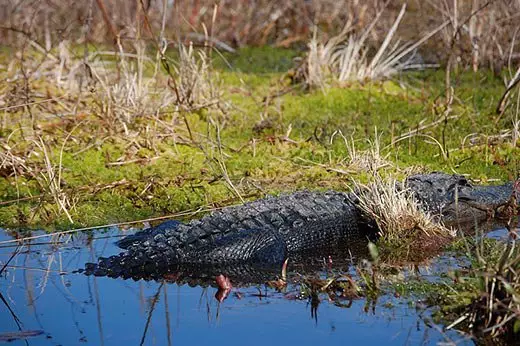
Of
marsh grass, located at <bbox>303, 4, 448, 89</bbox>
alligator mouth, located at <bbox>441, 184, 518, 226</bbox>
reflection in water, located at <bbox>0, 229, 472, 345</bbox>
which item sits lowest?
alligator mouth, located at <bbox>441, 184, 518, 226</bbox>

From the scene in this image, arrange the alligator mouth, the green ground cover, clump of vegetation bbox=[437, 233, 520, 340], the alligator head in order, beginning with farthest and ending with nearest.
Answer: the green ground cover < the alligator mouth < the alligator head < clump of vegetation bbox=[437, 233, 520, 340]

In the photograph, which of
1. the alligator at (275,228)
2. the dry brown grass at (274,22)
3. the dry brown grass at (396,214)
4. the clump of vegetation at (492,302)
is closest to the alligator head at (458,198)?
the alligator at (275,228)

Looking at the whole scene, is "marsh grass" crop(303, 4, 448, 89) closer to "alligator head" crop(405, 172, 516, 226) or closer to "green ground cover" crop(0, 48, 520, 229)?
"green ground cover" crop(0, 48, 520, 229)

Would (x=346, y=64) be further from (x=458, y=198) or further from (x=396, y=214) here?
(x=396, y=214)

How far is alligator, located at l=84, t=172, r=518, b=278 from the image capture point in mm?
4793

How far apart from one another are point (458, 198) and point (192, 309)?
221 centimetres

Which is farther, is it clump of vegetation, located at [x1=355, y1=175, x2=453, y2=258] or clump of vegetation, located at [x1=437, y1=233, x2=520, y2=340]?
clump of vegetation, located at [x1=355, y1=175, x2=453, y2=258]

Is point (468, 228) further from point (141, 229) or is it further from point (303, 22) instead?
point (303, 22)

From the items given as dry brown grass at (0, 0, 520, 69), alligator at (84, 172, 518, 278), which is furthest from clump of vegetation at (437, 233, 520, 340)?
dry brown grass at (0, 0, 520, 69)

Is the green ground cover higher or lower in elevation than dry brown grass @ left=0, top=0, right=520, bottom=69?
lower

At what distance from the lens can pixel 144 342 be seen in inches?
150

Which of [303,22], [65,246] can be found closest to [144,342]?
[65,246]

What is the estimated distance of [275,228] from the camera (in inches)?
202

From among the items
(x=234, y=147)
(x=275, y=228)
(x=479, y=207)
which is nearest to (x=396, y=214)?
(x=275, y=228)
